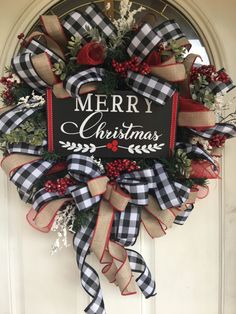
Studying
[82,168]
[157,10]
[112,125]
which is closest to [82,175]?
[82,168]

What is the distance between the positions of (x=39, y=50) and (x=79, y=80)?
0.44ft

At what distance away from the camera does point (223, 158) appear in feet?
3.26

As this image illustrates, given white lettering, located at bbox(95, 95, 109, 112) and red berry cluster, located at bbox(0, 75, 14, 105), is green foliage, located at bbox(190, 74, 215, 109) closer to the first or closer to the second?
white lettering, located at bbox(95, 95, 109, 112)

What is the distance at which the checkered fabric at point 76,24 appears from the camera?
0.82 meters

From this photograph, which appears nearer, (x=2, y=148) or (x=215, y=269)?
(x=2, y=148)

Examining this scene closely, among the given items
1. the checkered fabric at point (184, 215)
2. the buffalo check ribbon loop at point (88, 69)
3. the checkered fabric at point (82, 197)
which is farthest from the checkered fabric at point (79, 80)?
the checkered fabric at point (184, 215)

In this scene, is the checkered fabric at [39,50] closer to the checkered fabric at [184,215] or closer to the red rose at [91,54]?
the red rose at [91,54]

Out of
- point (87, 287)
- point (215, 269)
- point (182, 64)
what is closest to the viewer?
point (182, 64)

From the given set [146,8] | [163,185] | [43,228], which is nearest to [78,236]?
[43,228]

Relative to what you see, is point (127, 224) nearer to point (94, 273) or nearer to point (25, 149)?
point (94, 273)

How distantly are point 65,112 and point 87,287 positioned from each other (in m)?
0.44

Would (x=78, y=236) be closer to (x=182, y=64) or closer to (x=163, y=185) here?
(x=163, y=185)

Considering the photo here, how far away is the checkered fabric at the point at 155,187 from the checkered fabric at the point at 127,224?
1.7 inches

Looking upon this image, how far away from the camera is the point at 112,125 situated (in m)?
0.86
